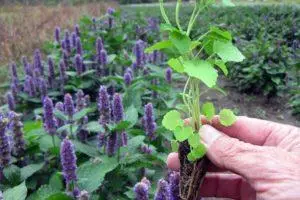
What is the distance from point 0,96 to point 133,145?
2.87 metres

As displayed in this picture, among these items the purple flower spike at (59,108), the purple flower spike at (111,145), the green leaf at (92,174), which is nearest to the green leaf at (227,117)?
the green leaf at (92,174)

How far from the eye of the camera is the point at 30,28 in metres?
10.5

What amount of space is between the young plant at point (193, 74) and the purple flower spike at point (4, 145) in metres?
1.18

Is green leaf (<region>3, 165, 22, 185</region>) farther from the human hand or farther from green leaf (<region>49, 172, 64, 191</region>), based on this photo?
the human hand

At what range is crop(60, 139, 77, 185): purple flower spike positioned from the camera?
2.17 metres

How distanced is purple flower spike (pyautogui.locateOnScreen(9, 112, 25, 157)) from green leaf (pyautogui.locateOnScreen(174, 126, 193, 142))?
144 cm

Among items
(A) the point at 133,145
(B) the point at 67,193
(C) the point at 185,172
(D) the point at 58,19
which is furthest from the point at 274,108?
(D) the point at 58,19

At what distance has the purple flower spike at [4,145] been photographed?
248 cm

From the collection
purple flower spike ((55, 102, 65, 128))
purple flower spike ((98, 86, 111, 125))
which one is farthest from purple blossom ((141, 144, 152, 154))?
purple flower spike ((55, 102, 65, 128))

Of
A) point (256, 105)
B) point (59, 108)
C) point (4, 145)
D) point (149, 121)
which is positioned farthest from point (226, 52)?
point (256, 105)

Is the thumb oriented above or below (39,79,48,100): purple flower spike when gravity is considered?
above

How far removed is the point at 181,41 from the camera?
1425mm

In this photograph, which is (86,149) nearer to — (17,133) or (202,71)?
(17,133)

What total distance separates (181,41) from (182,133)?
0.30 m
